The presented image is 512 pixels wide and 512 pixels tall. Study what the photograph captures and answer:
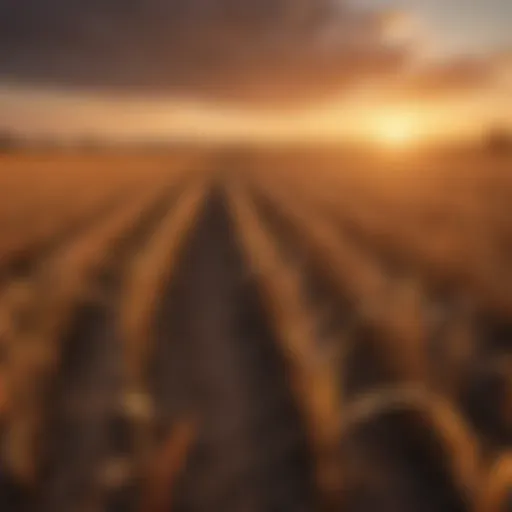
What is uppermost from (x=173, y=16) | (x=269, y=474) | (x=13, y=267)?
(x=173, y=16)

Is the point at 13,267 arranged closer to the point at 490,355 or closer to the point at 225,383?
the point at 225,383

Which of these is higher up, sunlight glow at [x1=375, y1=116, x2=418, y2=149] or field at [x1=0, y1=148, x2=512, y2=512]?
sunlight glow at [x1=375, y1=116, x2=418, y2=149]

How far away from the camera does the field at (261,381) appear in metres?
0.95

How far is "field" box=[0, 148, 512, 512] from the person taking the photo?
954mm

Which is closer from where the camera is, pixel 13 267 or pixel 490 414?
pixel 490 414

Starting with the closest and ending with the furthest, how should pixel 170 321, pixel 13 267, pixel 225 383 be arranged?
pixel 225 383, pixel 170 321, pixel 13 267

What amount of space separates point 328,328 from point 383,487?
2.65 feet

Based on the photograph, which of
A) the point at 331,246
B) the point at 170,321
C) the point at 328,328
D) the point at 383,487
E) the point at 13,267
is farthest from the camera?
the point at 331,246

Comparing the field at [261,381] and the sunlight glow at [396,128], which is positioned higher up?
the sunlight glow at [396,128]

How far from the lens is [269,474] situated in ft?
3.43

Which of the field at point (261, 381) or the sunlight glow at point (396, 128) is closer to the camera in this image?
the field at point (261, 381)

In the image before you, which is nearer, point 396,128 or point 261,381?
point 261,381

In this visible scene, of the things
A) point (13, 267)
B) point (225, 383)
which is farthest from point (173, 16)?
point (13, 267)

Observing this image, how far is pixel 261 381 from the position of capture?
144 cm
